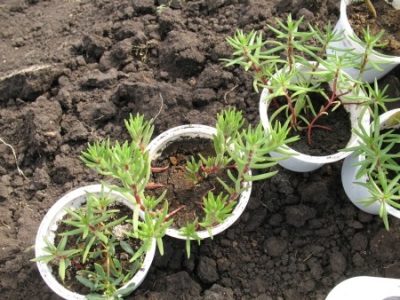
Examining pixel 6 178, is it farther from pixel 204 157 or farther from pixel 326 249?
pixel 326 249

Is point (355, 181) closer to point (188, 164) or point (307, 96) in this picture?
point (307, 96)

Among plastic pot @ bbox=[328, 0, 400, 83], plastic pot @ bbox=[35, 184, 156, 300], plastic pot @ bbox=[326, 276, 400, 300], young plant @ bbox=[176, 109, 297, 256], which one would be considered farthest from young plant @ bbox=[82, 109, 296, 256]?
plastic pot @ bbox=[328, 0, 400, 83]

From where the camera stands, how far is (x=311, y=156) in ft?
7.97

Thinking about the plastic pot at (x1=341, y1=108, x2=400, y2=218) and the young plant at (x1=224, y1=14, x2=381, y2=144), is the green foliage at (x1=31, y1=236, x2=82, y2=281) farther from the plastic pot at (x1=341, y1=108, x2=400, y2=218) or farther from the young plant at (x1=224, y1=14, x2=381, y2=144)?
the plastic pot at (x1=341, y1=108, x2=400, y2=218)

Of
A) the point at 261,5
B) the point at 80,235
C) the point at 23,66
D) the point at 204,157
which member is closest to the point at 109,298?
the point at 80,235

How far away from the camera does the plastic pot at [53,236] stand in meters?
2.19

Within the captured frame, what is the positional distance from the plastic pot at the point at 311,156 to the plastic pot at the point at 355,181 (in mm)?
73

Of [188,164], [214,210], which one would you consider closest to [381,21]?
[188,164]

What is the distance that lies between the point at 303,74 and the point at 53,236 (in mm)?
1547

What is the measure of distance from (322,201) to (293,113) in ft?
1.68

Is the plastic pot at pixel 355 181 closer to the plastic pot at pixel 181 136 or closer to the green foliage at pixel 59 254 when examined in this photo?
the plastic pot at pixel 181 136

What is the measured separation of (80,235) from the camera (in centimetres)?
233

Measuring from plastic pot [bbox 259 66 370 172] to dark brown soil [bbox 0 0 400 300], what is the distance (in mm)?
122

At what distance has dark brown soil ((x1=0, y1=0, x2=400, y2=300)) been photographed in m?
2.45
